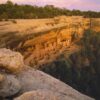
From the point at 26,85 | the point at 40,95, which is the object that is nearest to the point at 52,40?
the point at 26,85

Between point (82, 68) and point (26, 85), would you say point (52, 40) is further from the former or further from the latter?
point (26, 85)

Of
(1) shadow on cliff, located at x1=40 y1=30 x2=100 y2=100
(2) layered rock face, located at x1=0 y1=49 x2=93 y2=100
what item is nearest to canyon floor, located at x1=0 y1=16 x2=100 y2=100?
(2) layered rock face, located at x1=0 y1=49 x2=93 y2=100

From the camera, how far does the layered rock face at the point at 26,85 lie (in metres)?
11.5

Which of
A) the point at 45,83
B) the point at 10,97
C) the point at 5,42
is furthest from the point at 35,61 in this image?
the point at 10,97

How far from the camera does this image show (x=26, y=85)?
41.0 feet

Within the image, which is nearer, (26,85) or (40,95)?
(40,95)

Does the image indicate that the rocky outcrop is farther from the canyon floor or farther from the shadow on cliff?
the shadow on cliff

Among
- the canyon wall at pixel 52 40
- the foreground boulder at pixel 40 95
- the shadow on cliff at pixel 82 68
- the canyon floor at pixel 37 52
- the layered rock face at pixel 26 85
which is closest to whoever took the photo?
the foreground boulder at pixel 40 95

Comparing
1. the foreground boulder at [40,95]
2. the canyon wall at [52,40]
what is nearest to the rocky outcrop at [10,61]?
the foreground boulder at [40,95]

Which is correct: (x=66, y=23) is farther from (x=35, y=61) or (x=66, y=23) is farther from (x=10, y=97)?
(x=10, y=97)

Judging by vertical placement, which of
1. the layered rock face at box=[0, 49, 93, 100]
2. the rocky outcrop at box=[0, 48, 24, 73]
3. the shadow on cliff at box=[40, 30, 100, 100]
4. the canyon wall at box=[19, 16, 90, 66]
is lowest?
the shadow on cliff at box=[40, 30, 100, 100]

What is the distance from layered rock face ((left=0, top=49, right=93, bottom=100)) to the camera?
11.5 metres

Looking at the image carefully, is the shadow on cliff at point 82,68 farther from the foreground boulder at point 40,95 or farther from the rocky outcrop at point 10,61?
the foreground boulder at point 40,95

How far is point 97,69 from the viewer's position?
77.8ft
